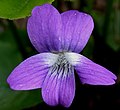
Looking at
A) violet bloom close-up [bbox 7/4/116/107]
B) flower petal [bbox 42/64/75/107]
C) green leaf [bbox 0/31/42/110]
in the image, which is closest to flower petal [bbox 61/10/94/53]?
violet bloom close-up [bbox 7/4/116/107]

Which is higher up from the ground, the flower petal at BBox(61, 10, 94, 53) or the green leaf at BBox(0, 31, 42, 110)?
the flower petal at BBox(61, 10, 94, 53)

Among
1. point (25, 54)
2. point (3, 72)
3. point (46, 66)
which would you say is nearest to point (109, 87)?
point (25, 54)

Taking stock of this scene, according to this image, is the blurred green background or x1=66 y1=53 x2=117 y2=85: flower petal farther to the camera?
the blurred green background

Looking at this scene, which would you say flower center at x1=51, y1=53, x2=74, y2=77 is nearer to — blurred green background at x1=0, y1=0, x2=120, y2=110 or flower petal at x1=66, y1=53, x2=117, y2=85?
flower petal at x1=66, y1=53, x2=117, y2=85

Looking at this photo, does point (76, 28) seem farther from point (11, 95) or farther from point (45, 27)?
point (11, 95)

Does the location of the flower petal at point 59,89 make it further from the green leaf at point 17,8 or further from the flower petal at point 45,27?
the green leaf at point 17,8

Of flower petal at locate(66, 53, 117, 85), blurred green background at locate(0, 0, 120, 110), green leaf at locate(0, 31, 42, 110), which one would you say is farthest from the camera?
blurred green background at locate(0, 0, 120, 110)

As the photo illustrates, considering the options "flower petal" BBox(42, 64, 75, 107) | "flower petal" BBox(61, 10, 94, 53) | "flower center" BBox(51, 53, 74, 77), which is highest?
"flower petal" BBox(61, 10, 94, 53)
